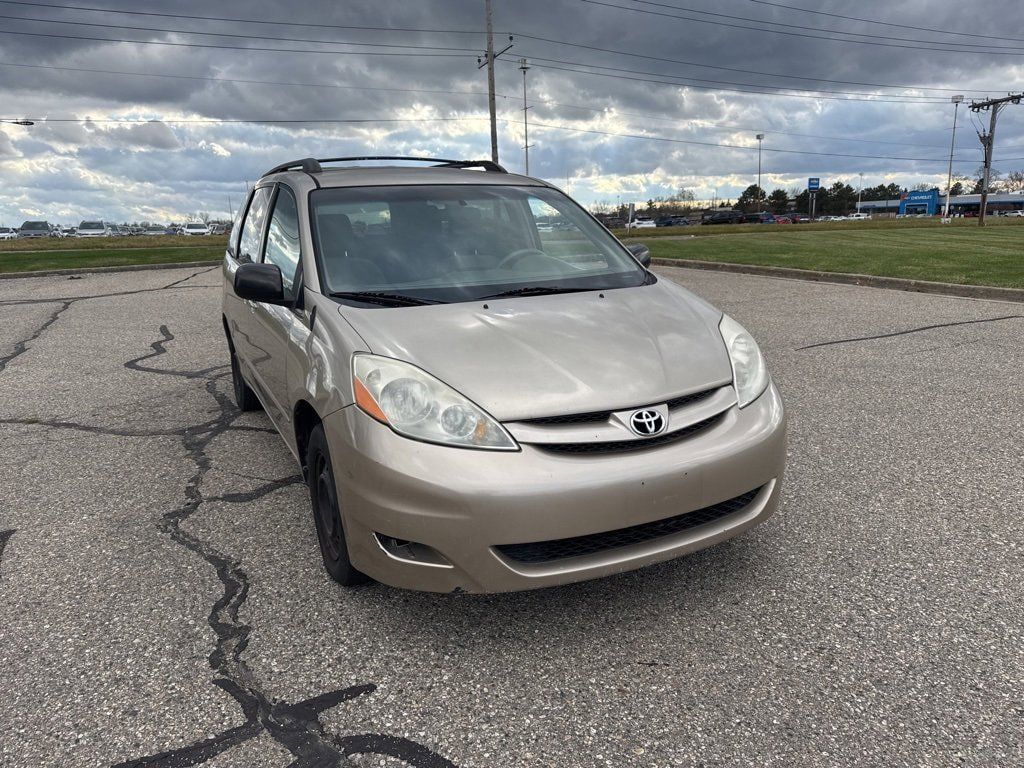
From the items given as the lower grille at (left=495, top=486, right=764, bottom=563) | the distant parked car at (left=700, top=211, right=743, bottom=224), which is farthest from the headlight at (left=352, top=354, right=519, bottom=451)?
the distant parked car at (left=700, top=211, right=743, bottom=224)

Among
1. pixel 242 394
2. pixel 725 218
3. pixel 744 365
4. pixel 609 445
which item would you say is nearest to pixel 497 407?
pixel 609 445

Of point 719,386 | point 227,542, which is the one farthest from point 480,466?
point 227,542

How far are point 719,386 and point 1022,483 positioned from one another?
7.42 feet

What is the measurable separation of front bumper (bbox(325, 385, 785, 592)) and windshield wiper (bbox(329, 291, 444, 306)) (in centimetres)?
62

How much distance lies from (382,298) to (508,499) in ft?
3.94

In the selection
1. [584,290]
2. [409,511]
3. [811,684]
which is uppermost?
[584,290]

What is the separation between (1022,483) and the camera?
3871 mm

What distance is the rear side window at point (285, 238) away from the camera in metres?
3.56

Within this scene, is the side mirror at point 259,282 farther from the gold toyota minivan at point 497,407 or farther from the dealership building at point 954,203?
the dealership building at point 954,203

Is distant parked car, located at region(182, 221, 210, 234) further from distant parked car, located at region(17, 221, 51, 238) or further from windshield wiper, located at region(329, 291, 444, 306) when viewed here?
windshield wiper, located at region(329, 291, 444, 306)

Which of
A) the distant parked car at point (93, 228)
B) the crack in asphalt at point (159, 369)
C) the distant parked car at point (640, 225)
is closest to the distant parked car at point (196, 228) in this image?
the distant parked car at point (93, 228)

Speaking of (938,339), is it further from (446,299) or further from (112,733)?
(112,733)

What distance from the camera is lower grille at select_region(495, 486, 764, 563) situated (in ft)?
7.92

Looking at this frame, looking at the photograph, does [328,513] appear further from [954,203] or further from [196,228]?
[954,203]
